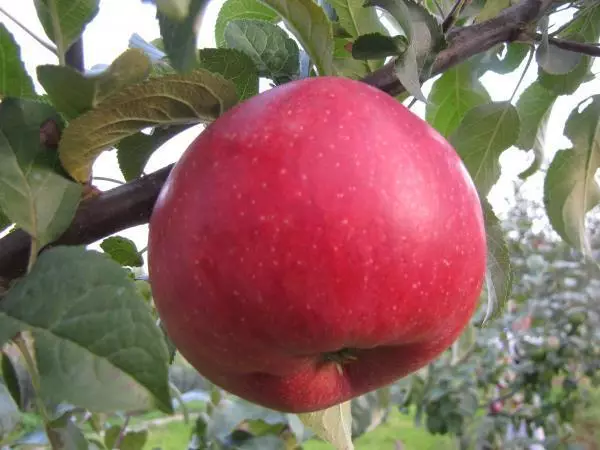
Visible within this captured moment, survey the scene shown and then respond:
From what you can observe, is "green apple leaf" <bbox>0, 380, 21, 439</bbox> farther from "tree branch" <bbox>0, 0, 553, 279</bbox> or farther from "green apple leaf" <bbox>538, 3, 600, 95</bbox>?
"green apple leaf" <bbox>538, 3, 600, 95</bbox>

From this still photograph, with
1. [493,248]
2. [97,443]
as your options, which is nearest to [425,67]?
[493,248]

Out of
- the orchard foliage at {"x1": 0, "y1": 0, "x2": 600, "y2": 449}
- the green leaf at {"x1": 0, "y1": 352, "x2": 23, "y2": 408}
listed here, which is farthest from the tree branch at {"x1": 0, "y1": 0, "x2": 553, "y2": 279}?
the green leaf at {"x1": 0, "y1": 352, "x2": 23, "y2": 408}

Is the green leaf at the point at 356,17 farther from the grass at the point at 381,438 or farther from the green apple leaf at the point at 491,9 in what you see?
the grass at the point at 381,438

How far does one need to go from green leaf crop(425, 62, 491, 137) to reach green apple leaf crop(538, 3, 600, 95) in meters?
0.09

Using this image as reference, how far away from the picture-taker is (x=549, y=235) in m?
3.79

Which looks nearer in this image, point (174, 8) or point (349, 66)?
point (174, 8)

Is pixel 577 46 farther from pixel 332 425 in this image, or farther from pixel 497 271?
pixel 332 425

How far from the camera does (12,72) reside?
0.57 metres

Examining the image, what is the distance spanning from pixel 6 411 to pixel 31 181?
1.39 feet

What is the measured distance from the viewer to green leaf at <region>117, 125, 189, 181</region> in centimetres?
63

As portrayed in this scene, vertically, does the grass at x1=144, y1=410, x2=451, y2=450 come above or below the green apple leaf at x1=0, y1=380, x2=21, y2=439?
below

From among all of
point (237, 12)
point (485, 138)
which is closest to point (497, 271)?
point (485, 138)

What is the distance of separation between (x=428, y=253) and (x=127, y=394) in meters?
0.23

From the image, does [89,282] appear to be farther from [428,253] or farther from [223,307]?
[428,253]
